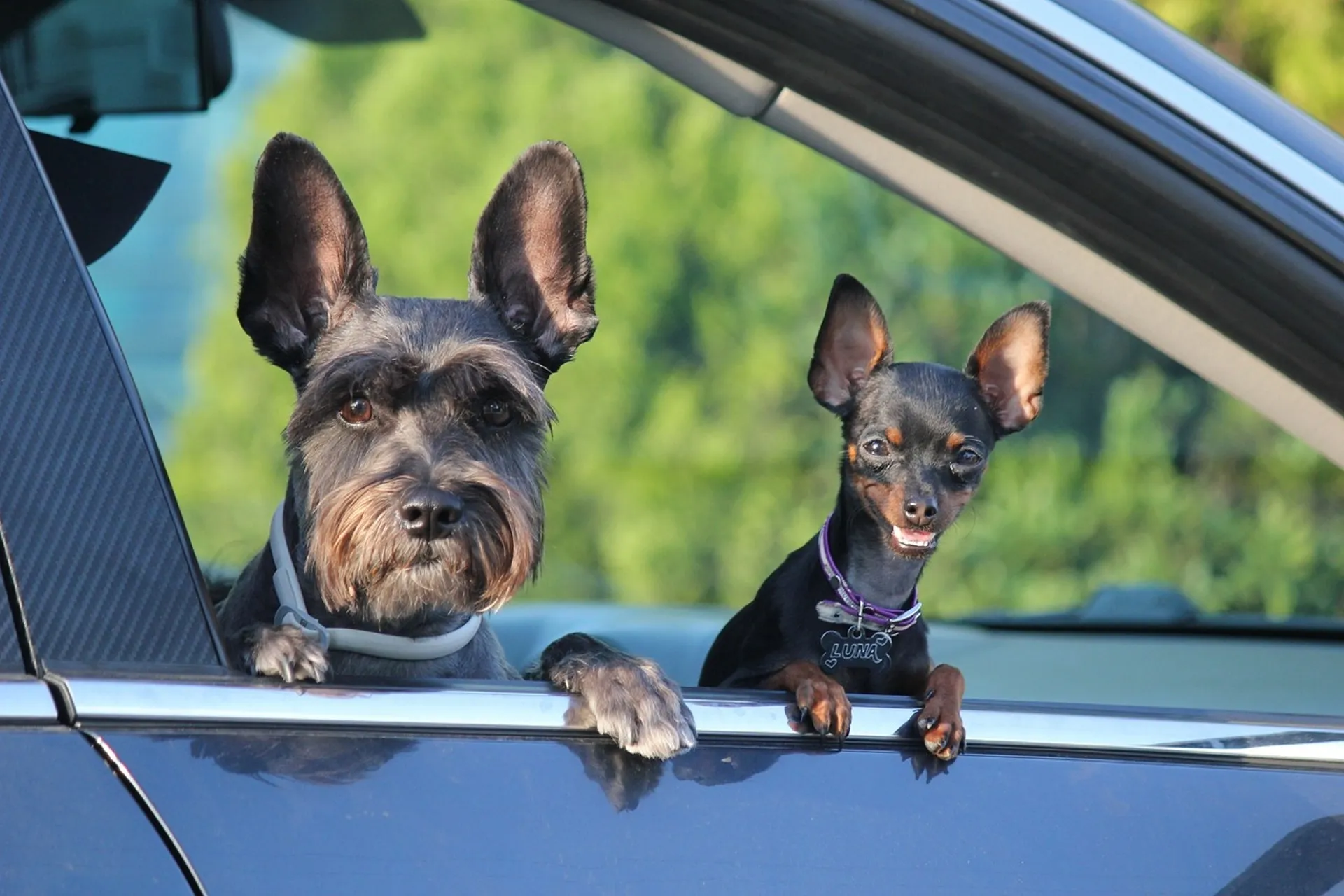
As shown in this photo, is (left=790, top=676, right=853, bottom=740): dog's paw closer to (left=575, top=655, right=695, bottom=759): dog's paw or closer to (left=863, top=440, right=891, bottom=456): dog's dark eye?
(left=575, top=655, right=695, bottom=759): dog's paw

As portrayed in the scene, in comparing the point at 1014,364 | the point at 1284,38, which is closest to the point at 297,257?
the point at 1014,364

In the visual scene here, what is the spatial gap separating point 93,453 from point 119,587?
0.16m

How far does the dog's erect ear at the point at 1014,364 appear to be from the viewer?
3064 mm

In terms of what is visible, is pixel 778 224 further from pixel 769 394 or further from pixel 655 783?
pixel 655 783

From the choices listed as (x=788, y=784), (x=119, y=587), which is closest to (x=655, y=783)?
(x=788, y=784)

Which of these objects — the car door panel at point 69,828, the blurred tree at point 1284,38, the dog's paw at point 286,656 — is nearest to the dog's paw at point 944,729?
the dog's paw at point 286,656

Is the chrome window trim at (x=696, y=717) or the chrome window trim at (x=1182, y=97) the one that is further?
the chrome window trim at (x=1182, y=97)

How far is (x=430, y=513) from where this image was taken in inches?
93.7

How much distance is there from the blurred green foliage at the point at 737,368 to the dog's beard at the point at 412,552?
469 centimetres

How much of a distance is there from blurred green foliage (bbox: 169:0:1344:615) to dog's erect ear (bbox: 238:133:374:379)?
4.65 metres

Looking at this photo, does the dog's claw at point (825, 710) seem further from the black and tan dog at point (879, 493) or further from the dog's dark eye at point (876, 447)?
the dog's dark eye at point (876, 447)

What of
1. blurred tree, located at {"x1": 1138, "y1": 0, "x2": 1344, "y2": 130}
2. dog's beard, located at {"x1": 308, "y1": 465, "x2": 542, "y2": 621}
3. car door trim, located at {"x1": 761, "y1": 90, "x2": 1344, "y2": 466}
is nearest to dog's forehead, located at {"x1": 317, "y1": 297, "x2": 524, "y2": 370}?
dog's beard, located at {"x1": 308, "y1": 465, "x2": 542, "y2": 621}

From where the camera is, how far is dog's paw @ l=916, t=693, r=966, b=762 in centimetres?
190

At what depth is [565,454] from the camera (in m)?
8.39
